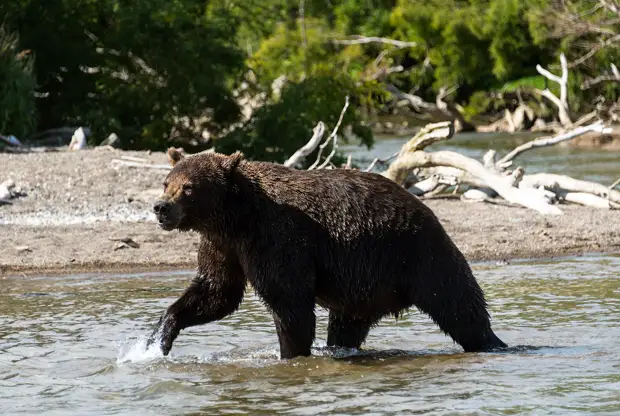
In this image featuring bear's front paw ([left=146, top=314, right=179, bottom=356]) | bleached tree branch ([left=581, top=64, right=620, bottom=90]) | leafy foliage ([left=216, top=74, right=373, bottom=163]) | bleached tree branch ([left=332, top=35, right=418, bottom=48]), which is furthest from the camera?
bleached tree branch ([left=332, top=35, right=418, bottom=48])

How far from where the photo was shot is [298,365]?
24.7 feet

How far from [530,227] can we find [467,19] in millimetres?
29692

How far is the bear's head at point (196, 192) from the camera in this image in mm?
7121

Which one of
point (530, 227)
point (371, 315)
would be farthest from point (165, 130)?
point (371, 315)

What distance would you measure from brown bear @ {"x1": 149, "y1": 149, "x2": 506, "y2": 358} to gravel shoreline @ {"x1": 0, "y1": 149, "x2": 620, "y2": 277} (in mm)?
4851

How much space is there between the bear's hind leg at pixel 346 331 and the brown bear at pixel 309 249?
0.75 feet

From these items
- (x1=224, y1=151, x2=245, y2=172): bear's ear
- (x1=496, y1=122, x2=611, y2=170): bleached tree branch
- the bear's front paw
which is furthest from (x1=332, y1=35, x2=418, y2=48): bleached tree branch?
(x1=224, y1=151, x2=245, y2=172): bear's ear

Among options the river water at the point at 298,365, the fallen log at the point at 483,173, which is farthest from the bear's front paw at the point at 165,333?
the fallen log at the point at 483,173

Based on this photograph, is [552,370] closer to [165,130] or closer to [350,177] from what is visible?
[350,177]

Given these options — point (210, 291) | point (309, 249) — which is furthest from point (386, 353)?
point (210, 291)

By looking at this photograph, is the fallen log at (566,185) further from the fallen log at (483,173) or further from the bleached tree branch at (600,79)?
the bleached tree branch at (600,79)

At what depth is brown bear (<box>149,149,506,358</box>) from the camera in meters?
7.27

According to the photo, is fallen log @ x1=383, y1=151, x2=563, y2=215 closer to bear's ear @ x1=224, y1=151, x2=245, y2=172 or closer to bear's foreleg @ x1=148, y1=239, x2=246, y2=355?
bear's foreleg @ x1=148, y1=239, x2=246, y2=355

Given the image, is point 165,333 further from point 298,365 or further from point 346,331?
point 346,331
